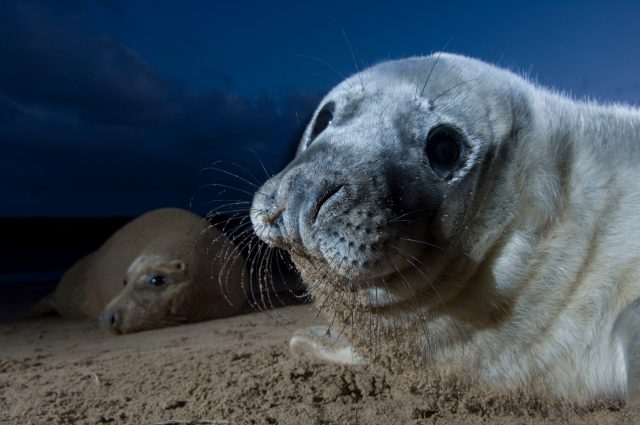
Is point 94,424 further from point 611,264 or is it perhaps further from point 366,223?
point 611,264

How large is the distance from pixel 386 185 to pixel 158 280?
3689 mm

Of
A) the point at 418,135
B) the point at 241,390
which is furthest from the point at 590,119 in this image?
the point at 241,390

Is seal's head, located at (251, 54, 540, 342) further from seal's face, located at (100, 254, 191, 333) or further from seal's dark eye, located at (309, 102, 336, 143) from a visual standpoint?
seal's face, located at (100, 254, 191, 333)

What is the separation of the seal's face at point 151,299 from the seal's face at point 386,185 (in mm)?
3118

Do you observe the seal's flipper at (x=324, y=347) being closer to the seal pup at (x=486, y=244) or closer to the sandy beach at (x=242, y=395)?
the sandy beach at (x=242, y=395)

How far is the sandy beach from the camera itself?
6.54 ft

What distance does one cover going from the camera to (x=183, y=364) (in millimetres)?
2840

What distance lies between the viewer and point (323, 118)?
7.66ft

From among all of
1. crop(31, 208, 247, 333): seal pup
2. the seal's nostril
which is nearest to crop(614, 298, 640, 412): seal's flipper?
the seal's nostril

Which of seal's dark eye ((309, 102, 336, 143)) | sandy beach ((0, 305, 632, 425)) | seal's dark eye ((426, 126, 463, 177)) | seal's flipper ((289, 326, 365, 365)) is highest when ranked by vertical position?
seal's dark eye ((309, 102, 336, 143))

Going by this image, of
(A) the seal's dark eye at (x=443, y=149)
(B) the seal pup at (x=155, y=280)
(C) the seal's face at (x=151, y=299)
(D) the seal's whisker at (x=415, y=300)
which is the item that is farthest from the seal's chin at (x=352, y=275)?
(C) the seal's face at (x=151, y=299)

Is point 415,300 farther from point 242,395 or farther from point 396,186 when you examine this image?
point 242,395

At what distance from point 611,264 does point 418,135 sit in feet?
2.39

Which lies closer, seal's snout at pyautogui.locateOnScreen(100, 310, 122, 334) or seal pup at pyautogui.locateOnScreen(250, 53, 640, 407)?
seal pup at pyautogui.locateOnScreen(250, 53, 640, 407)
